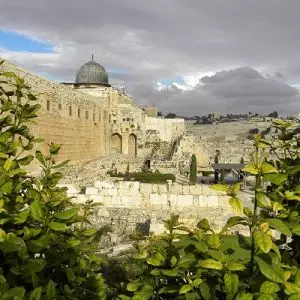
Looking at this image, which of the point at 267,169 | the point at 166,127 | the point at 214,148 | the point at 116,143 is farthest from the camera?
the point at 214,148

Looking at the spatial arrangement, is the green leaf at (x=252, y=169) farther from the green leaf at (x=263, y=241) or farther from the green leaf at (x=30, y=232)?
the green leaf at (x=30, y=232)

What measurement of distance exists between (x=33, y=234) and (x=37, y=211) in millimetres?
121

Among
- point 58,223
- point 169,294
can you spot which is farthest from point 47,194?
point 169,294

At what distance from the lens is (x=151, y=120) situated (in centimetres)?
3728

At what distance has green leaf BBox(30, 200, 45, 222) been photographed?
6.46ft

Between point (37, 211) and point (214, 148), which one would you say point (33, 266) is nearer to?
point (37, 211)

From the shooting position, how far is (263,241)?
161 cm

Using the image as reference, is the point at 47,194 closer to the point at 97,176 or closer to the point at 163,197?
the point at 163,197

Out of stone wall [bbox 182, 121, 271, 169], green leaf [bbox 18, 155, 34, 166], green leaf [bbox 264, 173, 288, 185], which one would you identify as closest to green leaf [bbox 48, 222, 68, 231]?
green leaf [bbox 18, 155, 34, 166]

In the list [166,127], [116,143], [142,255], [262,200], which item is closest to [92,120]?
[116,143]

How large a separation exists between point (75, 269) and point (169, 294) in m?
0.53

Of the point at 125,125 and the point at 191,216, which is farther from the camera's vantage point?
the point at 125,125

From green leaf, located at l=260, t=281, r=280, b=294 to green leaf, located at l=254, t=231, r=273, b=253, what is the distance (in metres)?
0.21

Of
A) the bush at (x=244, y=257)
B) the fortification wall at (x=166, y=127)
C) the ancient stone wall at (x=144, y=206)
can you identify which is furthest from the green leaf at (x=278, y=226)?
the fortification wall at (x=166, y=127)
